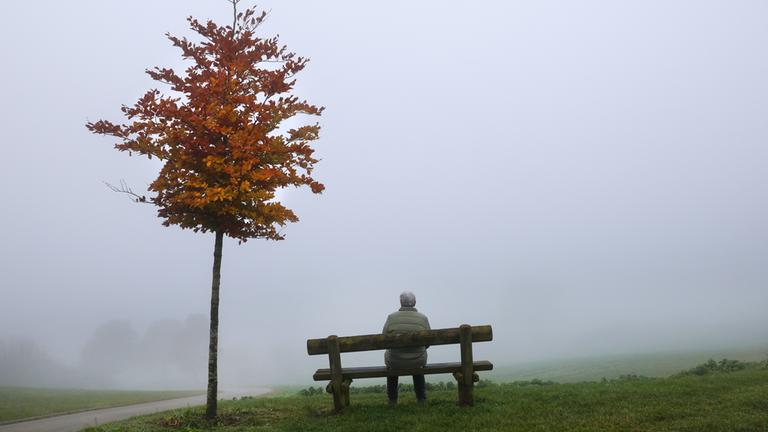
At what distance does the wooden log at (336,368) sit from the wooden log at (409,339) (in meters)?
0.11

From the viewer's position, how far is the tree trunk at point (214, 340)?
37.3 ft

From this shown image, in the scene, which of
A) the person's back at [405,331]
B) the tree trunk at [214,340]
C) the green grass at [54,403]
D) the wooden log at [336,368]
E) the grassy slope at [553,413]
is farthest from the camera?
the green grass at [54,403]

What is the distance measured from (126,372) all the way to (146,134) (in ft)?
221

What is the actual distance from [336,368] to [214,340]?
3.70 meters

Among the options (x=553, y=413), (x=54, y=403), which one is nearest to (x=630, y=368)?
(x=553, y=413)

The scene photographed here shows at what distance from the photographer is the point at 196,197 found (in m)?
11.5

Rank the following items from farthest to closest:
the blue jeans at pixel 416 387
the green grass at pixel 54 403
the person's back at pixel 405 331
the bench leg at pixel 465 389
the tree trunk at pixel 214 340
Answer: the green grass at pixel 54 403 < the tree trunk at pixel 214 340 < the blue jeans at pixel 416 387 < the person's back at pixel 405 331 < the bench leg at pixel 465 389

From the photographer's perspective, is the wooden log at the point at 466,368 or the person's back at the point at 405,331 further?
the person's back at the point at 405,331

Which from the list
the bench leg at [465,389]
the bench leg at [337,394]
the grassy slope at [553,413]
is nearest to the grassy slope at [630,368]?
the grassy slope at [553,413]

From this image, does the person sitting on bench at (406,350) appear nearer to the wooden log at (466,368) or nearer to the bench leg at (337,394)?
the wooden log at (466,368)

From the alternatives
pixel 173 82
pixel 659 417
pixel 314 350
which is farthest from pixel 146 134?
pixel 659 417

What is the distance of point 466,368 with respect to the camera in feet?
31.6

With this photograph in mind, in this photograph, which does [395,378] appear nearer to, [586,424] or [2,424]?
[586,424]

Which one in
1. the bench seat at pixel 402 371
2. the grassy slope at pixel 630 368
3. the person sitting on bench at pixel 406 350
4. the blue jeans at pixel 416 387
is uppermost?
the person sitting on bench at pixel 406 350
